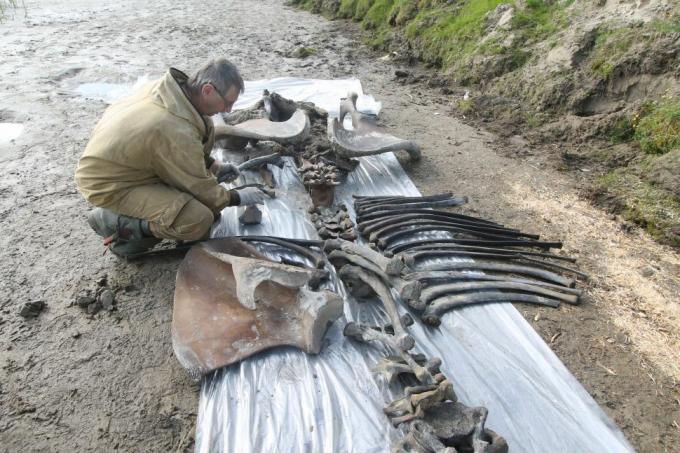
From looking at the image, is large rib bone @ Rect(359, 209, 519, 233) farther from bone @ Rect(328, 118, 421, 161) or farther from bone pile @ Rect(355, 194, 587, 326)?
bone @ Rect(328, 118, 421, 161)

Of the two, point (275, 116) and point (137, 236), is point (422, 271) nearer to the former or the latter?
point (137, 236)

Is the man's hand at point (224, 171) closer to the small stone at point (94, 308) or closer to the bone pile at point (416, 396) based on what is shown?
the small stone at point (94, 308)

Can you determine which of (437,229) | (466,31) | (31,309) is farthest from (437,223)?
(466,31)

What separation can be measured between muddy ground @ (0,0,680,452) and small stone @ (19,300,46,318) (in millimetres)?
54

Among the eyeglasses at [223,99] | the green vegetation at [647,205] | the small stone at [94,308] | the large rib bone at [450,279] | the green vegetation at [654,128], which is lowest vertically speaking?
the small stone at [94,308]

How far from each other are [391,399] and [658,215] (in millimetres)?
Result: 3236

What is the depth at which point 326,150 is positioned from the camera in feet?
17.0

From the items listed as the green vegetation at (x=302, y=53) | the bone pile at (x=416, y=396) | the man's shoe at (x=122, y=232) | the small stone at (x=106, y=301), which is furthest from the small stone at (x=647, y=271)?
the green vegetation at (x=302, y=53)

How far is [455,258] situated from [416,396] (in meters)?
1.69

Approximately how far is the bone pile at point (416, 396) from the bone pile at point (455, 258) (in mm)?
192

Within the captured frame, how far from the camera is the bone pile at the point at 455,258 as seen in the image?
129 inches

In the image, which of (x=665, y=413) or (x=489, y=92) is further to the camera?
(x=489, y=92)

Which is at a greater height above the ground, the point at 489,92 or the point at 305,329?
the point at 489,92

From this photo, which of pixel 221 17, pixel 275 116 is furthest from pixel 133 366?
pixel 221 17
